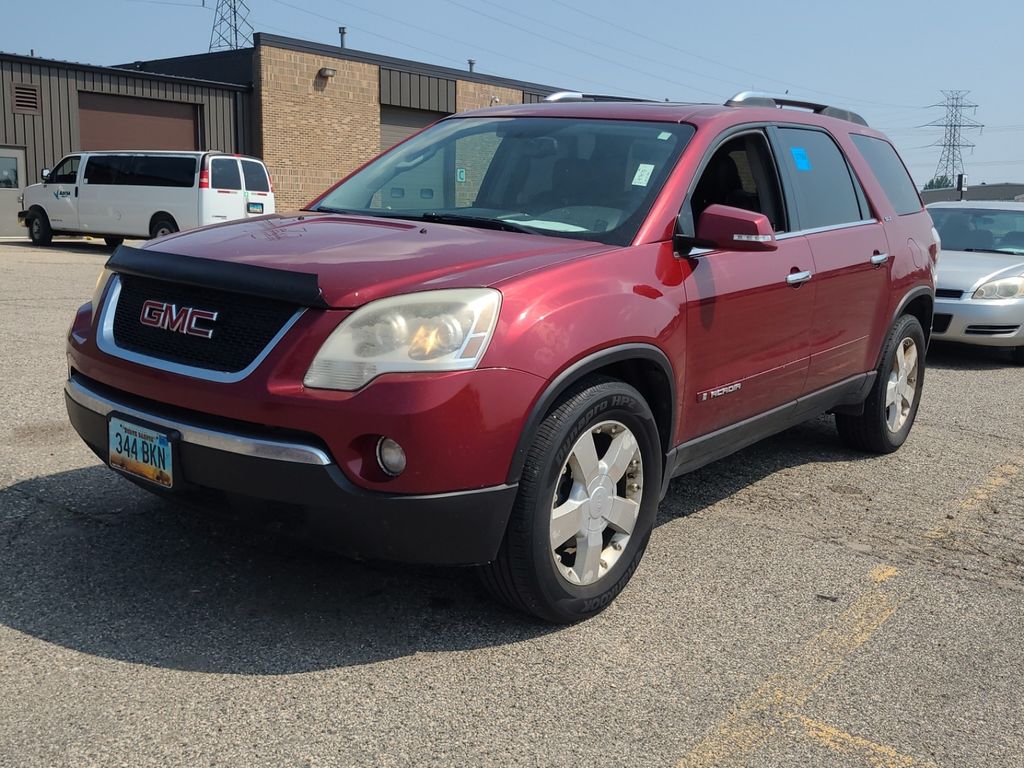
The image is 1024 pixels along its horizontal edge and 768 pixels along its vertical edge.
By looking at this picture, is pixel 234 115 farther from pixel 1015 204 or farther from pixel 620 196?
pixel 620 196

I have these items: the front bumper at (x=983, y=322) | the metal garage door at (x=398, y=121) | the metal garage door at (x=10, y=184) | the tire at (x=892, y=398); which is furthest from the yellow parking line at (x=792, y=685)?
the metal garage door at (x=398, y=121)

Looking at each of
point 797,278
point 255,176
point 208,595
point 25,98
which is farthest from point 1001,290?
point 25,98

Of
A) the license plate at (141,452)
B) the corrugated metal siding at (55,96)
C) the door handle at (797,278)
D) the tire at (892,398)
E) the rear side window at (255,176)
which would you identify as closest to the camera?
the license plate at (141,452)

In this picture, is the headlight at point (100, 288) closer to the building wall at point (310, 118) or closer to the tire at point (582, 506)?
the tire at point (582, 506)

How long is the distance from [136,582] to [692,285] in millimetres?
2222

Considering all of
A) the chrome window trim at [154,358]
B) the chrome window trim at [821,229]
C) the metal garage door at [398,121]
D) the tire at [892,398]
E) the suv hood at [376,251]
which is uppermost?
the metal garage door at [398,121]

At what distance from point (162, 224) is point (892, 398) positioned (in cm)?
1667

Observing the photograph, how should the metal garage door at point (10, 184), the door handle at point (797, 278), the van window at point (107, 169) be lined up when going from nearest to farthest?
the door handle at point (797, 278), the van window at point (107, 169), the metal garage door at point (10, 184)

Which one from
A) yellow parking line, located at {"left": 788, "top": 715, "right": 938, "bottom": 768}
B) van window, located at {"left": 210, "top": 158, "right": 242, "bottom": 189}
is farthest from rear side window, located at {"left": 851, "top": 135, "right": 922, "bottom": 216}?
van window, located at {"left": 210, "top": 158, "right": 242, "bottom": 189}

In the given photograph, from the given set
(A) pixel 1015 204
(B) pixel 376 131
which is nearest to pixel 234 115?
(B) pixel 376 131

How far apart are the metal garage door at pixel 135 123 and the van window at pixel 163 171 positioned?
640cm

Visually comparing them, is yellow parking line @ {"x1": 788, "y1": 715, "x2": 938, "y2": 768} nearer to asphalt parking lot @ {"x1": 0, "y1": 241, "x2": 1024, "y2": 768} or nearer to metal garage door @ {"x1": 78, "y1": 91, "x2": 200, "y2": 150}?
asphalt parking lot @ {"x1": 0, "y1": 241, "x2": 1024, "y2": 768}

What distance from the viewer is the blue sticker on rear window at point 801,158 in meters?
4.80

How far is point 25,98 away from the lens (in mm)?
23891
